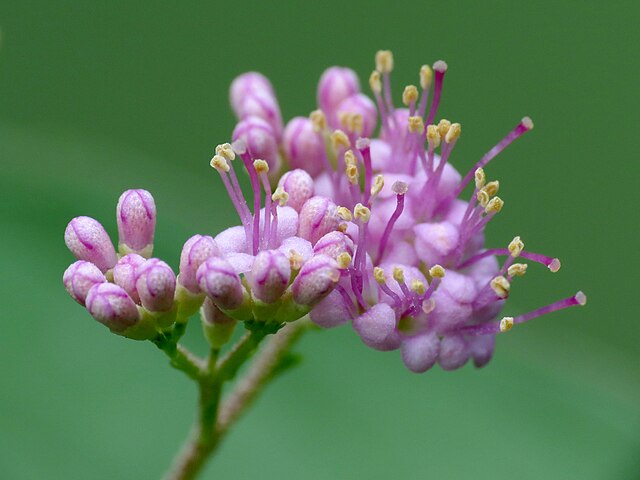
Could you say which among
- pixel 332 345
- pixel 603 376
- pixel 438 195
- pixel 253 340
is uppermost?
pixel 438 195

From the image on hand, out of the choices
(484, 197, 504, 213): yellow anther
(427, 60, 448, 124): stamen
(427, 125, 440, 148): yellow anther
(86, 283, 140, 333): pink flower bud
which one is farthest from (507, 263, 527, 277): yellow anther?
(86, 283, 140, 333): pink flower bud

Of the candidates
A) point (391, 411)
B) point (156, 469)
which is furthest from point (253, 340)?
point (391, 411)

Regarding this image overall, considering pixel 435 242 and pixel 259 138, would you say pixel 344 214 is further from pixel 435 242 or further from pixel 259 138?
pixel 259 138

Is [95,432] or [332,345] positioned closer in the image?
[95,432]

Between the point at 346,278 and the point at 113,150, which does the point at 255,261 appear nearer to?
the point at 346,278

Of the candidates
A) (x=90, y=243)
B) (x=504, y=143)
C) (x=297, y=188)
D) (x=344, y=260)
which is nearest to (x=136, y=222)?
(x=90, y=243)

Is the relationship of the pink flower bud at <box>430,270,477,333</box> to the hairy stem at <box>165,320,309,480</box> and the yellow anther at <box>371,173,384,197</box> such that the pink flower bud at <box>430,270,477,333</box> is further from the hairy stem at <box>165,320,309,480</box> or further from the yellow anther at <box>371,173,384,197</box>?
the hairy stem at <box>165,320,309,480</box>
